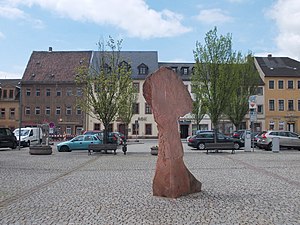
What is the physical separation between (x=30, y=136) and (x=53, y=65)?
2706cm

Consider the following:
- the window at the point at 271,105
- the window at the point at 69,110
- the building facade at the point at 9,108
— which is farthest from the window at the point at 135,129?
the window at the point at 271,105

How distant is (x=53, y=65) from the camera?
59.4 m

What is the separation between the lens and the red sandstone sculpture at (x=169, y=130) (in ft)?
27.6

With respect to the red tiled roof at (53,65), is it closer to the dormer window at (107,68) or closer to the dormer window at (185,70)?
the dormer window at (185,70)

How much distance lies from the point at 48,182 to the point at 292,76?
5301 centimetres

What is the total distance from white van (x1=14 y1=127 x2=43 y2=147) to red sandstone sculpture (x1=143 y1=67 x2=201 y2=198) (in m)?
27.3

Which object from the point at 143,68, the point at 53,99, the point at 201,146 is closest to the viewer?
the point at 201,146

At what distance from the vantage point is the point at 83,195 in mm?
8805

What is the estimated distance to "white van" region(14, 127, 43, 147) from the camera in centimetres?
3372

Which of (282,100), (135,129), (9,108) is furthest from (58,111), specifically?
(282,100)

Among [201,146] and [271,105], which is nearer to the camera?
[201,146]

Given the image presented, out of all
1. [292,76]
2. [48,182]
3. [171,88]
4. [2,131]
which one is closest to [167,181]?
[171,88]

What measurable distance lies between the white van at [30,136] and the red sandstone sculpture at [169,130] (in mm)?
27299

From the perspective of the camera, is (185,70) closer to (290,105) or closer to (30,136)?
(290,105)
